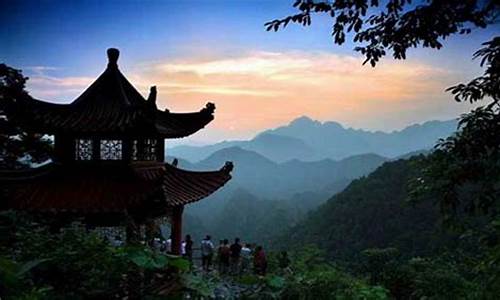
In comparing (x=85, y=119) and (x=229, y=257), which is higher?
(x=85, y=119)

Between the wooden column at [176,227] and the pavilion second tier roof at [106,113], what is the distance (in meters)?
1.50

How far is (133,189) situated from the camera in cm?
841

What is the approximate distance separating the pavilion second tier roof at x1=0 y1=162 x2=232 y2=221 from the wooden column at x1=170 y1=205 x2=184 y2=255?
0.38m

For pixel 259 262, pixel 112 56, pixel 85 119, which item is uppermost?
pixel 112 56

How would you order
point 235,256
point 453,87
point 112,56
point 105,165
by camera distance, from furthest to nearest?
point 235,256 < point 112,56 < point 105,165 < point 453,87

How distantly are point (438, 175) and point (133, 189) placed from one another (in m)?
5.07

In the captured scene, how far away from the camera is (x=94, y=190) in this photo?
27.7 feet

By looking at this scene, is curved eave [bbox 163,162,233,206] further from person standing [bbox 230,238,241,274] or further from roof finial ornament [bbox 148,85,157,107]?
person standing [bbox 230,238,241,274]

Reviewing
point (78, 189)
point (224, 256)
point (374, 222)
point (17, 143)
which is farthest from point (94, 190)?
point (374, 222)

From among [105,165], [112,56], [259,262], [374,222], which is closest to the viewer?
[105,165]

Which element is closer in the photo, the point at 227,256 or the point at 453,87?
the point at 453,87

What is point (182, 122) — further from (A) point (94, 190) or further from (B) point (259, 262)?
(B) point (259, 262)

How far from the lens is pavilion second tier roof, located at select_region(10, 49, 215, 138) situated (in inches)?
339

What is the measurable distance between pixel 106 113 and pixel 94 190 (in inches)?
60.2
